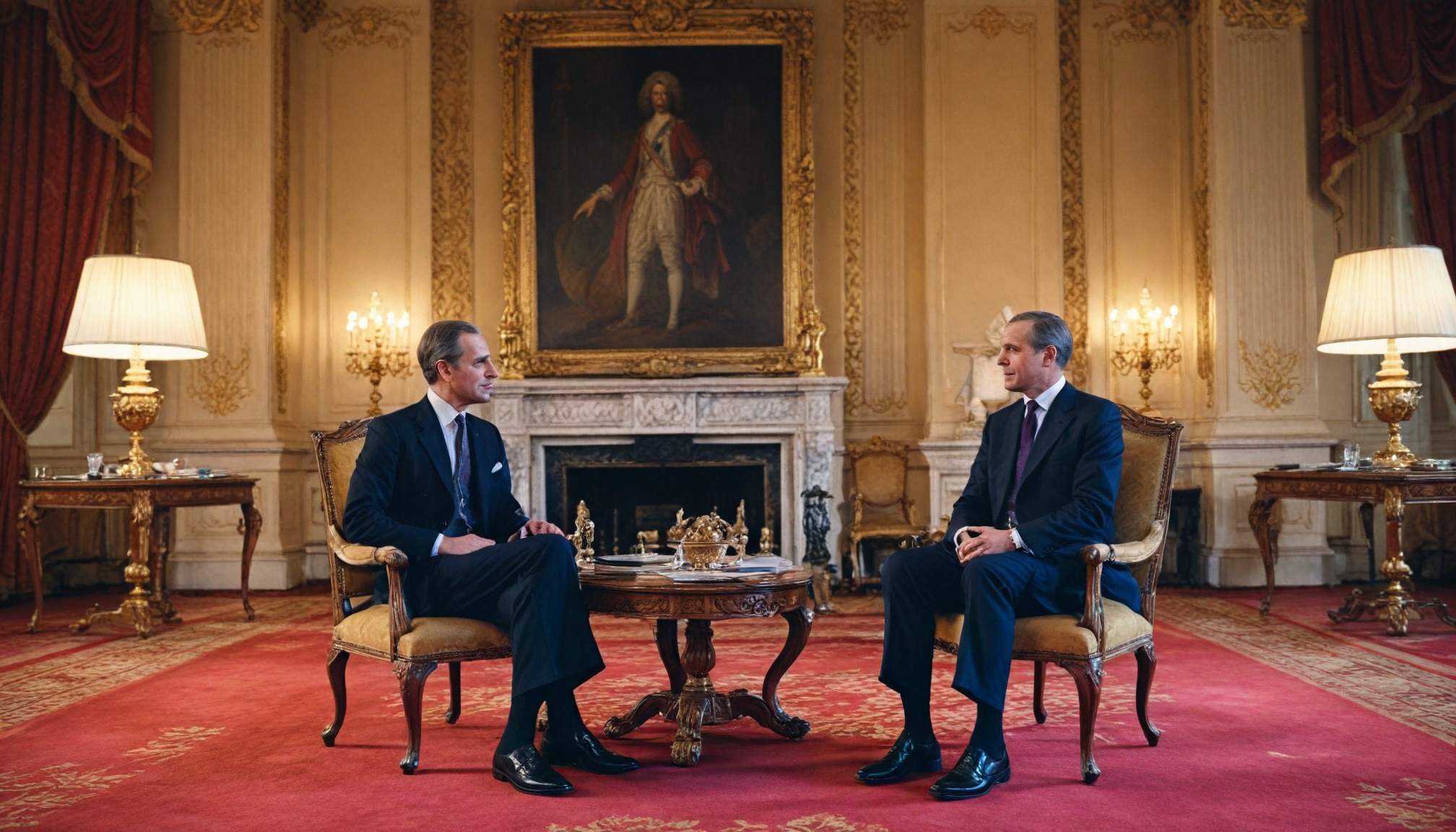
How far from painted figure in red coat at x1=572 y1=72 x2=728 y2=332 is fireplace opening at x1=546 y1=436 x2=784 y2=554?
87cm

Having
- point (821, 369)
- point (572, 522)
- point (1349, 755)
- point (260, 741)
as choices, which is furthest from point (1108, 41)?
point (260, 741)

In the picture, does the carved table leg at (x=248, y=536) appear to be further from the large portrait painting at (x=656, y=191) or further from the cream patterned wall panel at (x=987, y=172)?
the cream patterned wall panel at (x=987, y=172)

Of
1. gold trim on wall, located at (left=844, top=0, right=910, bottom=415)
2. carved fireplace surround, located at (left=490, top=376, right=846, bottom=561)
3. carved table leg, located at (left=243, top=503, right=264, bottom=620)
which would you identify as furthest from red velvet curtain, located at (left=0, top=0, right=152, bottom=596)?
gold trim on wall, located at (left=844, top=0, right=910, bottom=415)

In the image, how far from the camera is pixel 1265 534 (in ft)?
20.1

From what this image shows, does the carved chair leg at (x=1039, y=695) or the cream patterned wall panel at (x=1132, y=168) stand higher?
the cream patterned wall panel at (x=1132, y=168)

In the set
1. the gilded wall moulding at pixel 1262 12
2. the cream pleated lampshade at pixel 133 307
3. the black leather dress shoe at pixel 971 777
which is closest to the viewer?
the black leather dress shoe at pixel 971 777

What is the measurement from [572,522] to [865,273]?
8.60ft

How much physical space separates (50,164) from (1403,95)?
847 centimetres

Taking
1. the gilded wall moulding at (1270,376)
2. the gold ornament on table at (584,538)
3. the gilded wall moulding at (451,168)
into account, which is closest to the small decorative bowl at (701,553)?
the gold ornament on table at (584,538)

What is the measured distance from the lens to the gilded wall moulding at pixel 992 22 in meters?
7.99

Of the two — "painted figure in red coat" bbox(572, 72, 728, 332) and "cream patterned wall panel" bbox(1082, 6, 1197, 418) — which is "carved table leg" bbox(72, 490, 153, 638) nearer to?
"painted figure in red coat" bbox(572, 72, 728, 332)

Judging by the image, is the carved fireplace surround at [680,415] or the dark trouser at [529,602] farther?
the carved fireplace surround at [680,415]

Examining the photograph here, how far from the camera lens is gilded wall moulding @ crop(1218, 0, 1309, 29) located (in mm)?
7555

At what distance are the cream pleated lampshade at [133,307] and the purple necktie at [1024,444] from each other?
13.8 ft
